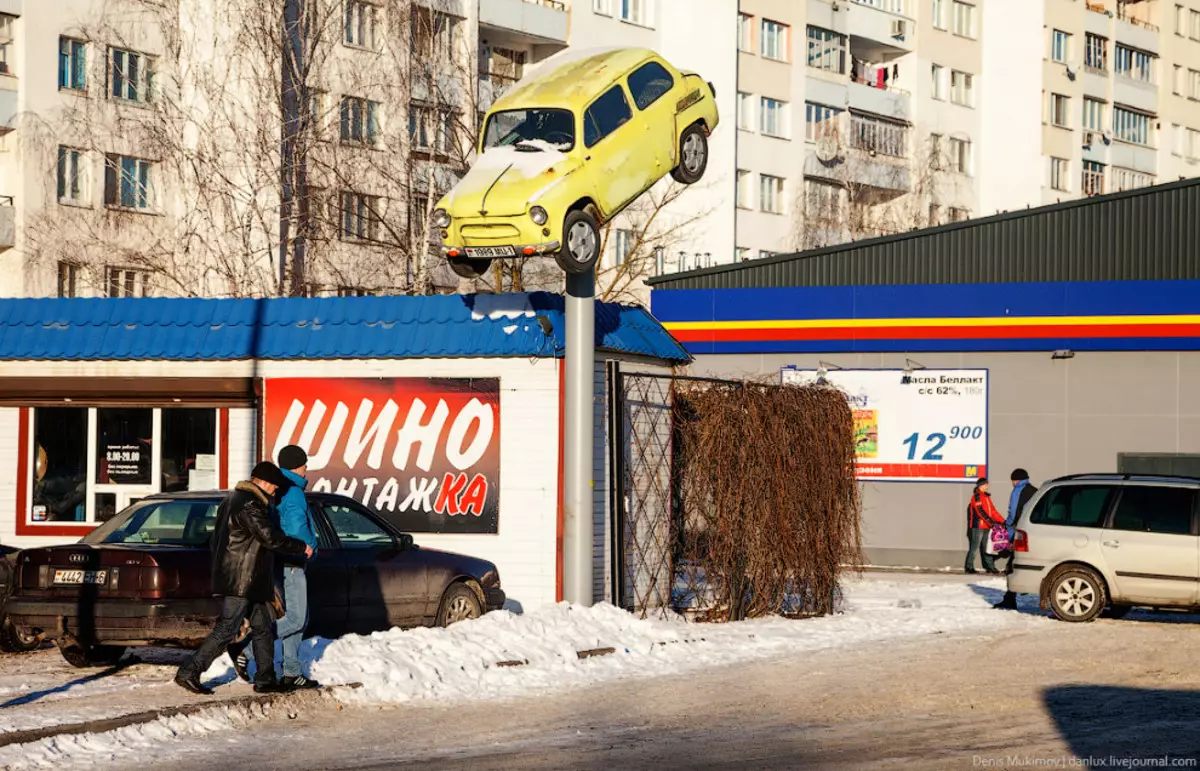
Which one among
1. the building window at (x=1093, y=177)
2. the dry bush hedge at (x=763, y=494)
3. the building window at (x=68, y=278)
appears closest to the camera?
the dry bush hedge at (x=763, y=494)

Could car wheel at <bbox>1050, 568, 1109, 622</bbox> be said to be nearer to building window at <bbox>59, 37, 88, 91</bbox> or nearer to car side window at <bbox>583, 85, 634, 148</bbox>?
car side window at <bbox>583, 85, 634, 148</bbox>

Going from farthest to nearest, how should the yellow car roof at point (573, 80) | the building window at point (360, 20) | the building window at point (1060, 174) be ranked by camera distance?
the building window at point (1060, 174) → the building window at point (360, 20) → the yellow car roof at point (573, 80)

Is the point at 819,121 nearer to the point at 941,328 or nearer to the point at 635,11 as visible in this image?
the point at 635,11

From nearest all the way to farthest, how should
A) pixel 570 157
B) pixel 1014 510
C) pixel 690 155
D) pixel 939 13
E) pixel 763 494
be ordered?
1. pixel 570 157
2. pixel 763 494
3. pixel 690 155
4. pixel 1014 510
5. pixel 939 13

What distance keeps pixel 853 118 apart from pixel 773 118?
4.17 metres

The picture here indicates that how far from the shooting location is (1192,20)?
8156cm

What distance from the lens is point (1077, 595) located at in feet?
66.2

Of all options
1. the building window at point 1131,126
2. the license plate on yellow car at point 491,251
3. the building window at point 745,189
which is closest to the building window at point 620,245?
the building window at point 745,189

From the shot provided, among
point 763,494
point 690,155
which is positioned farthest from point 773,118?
point 763,494

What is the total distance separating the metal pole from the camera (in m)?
17.6

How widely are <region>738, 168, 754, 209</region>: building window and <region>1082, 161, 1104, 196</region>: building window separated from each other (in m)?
19.9

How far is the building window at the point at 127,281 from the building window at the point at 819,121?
28.2 meters

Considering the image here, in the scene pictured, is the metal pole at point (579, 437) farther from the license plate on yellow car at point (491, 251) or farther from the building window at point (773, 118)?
the building window at point (773, 118)

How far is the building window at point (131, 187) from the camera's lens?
44291mm
